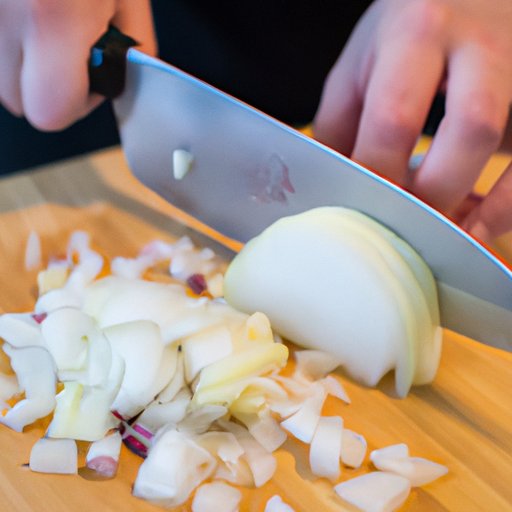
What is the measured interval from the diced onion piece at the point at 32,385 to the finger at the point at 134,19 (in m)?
0.50

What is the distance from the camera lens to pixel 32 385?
0.80 metres

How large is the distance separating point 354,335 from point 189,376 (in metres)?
0.20

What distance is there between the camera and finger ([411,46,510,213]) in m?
0.86

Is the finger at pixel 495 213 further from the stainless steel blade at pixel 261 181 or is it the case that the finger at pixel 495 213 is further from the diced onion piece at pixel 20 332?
the diced onion piece at pixel 20 332

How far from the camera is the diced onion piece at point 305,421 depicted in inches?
30.9

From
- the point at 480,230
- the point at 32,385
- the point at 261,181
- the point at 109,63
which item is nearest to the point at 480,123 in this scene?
the point at 480,230

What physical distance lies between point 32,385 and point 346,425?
13.9 inches

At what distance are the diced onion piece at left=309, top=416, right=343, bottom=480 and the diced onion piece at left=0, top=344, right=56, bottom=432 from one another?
11.4 inches

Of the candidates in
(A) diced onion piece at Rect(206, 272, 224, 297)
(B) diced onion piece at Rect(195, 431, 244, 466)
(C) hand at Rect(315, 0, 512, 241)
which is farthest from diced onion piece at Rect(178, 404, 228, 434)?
(C) hand at Rect(315, 0, 512, 241)

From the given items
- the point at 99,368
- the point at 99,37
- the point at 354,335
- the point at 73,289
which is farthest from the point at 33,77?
the point at 354,335

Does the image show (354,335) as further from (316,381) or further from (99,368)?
(99,368)

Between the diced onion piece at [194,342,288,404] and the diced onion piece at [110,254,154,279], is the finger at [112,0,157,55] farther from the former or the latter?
the diced onion piece at [194,342,288,404]

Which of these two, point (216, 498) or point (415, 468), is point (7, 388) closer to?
point (216, 498)

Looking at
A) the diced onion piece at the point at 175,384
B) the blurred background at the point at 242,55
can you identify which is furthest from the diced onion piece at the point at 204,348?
the blurred background at the point at 242,55
